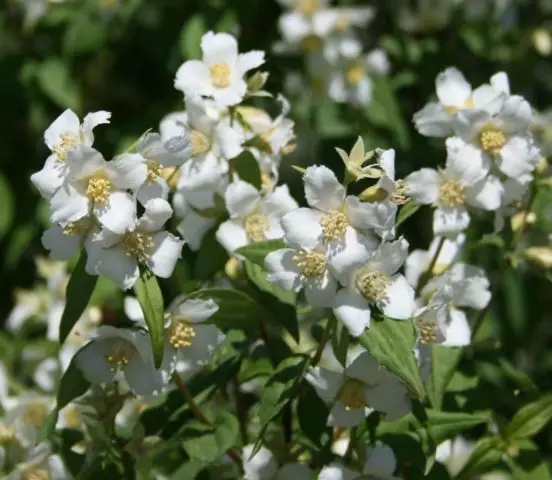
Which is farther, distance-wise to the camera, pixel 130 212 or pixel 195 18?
pixel 195 18

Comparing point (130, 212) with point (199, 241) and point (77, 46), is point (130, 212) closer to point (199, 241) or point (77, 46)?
point (199, 241)

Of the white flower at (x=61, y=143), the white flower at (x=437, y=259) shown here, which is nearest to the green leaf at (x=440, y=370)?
the white flower at (x=437, y=259)

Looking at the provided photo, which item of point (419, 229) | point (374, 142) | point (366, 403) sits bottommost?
point (419, 229)

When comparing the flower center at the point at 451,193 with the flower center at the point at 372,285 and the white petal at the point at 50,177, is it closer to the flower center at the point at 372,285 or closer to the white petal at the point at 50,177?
the flower center at the point at 372,285

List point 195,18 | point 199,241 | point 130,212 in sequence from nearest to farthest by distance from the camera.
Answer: point 130,212
point 199,241
point 195,18

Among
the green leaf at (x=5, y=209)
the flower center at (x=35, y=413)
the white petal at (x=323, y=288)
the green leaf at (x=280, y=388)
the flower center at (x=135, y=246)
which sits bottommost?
the green leaf at (x=5, y=209)

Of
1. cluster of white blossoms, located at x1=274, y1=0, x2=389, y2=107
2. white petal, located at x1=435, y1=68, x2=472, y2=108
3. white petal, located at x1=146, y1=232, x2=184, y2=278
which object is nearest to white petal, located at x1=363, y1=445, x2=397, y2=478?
white petal, located at x1=146, y1=232, x2=184, y2=278

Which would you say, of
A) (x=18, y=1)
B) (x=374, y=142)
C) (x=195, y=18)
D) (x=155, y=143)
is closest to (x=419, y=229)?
(x=374, y=142)
